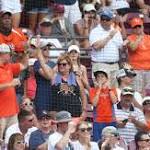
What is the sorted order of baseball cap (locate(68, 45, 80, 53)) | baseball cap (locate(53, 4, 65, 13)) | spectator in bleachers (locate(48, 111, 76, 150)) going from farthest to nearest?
baseball cap (locate(53, 4, 65, 13)) → baseball cap (locate(68, 45, 80, 53)) → spectator in bleachers (locate(48, 111, 76, 150))

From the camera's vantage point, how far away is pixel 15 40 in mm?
13984

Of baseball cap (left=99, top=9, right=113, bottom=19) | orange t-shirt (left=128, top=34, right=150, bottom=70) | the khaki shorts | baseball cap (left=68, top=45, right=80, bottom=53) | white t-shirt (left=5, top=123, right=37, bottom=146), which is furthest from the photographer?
orange t-shirt (left=128, top=34, right=150, bottom=70)

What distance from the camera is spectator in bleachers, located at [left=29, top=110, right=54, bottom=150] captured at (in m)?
12.2

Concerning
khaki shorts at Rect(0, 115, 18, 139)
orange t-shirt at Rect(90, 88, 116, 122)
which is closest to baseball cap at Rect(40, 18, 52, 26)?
orange t-shirt at Rect(90, 88, 116, 122)

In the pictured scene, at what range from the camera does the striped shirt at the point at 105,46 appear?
47.2 ft

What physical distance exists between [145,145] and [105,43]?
2279mm

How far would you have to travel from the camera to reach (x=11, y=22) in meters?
14.0

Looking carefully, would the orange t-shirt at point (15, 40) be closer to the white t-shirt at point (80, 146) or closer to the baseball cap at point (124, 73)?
the baseball cap at point (124, 73)

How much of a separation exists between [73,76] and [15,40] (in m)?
1.17

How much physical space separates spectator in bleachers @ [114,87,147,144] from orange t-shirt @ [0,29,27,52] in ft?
5.35

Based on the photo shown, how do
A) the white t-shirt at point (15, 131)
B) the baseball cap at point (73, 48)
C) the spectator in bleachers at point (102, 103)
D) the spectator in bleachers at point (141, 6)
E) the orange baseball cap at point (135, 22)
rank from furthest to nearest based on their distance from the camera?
1. the spectator in bleachers at point (141, 6)
2. the orange baseball cap at point (135, 22)
3. the baseball cap at point (73, 48)
4. the spectator in bleachers at point (102, 103)
5. the white t-shirt at point (15, 131)

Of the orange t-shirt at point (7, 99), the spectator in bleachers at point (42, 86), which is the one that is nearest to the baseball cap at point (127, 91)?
the spectator in bleachers at point (42, 86)

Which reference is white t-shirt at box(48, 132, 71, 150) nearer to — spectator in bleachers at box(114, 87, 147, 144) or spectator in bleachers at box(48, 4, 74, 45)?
spectator in bleachers at box(114, 87, 147, 144)

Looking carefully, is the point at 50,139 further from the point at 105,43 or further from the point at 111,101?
the point at 105,43
